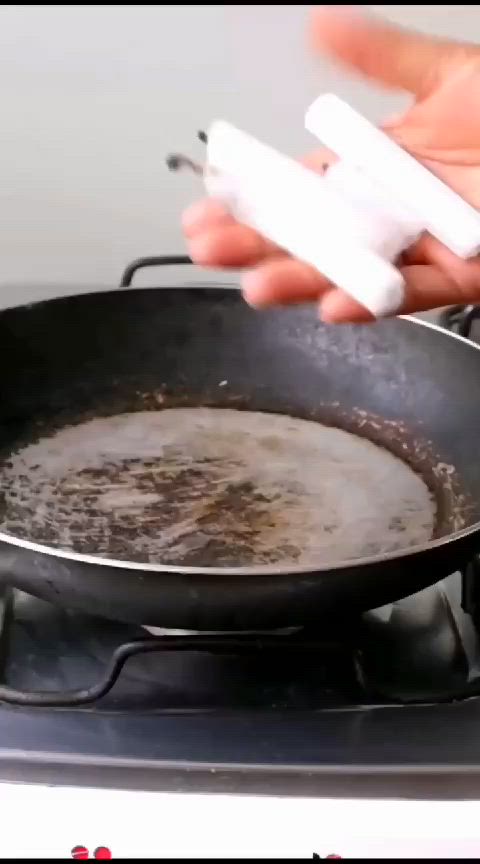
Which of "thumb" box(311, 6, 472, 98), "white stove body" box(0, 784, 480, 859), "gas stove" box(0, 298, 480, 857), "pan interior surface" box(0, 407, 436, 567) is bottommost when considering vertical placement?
"white stove body" box(0, 784, 480, 859)

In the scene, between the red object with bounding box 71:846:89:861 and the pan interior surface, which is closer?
the red object with bounding box 71:846:89:861

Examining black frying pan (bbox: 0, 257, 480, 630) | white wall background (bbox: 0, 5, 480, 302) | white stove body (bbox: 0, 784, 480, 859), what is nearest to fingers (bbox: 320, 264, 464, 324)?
black frying pan (bbox: 0, 257, 480, 630)

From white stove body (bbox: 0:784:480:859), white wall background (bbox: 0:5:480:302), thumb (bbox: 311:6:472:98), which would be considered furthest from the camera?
white wall background (bbox: 0:5:480:302)

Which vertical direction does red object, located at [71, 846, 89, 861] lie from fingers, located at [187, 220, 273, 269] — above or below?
below

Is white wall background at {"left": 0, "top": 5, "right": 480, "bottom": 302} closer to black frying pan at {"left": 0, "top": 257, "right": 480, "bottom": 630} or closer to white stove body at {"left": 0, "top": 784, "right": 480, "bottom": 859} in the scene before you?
black frying pan at {"left": 0, "top": 257, "right": 480, "bottom": 630}

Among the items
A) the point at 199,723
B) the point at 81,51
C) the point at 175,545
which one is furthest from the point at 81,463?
the point at 81,51

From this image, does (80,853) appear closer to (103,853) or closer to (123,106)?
(103,853)

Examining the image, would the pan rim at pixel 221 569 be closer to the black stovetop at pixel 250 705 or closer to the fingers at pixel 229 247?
the black stovetop at pixel 250 705

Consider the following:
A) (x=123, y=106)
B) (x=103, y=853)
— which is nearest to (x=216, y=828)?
(x=103, y=853)
